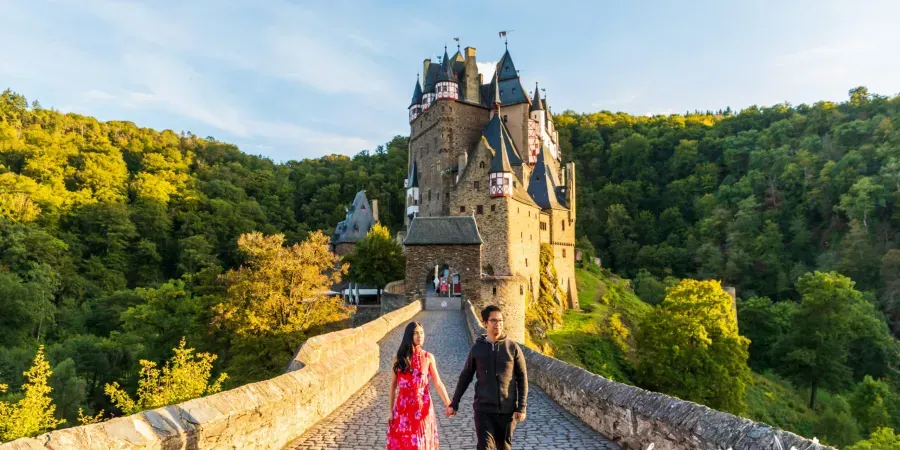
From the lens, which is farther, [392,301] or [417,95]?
[417,95]

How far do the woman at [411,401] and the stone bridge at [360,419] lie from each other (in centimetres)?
157

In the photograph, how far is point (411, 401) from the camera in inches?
180

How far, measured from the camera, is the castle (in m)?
27.7

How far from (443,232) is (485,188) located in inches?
327

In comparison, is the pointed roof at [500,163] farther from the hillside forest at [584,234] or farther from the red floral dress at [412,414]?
the red floral dress at [412,414]

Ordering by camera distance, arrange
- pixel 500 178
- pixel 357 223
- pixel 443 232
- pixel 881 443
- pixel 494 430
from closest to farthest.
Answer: pixel 494 430, pixel 881 443, pixel 443 232, pixel 500 178, pixel 357 223

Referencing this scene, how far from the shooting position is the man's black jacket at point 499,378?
4.52 metres

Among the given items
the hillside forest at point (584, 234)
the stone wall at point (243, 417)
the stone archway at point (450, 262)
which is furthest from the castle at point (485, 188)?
the stone wall at point (243, 417)

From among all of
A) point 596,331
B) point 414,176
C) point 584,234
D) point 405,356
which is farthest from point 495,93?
point 405,356

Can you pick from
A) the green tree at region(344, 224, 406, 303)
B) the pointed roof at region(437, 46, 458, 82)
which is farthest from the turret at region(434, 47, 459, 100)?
the green tree at region(344, 224, 406, 303)

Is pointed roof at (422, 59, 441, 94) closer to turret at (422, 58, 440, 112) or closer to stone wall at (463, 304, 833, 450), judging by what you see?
turret at (422, 58, 440, 112)

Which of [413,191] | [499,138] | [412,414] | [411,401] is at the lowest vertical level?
[412,414]

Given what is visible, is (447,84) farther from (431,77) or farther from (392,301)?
(392,301)

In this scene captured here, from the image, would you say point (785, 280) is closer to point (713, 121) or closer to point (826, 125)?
point (826, 125)
